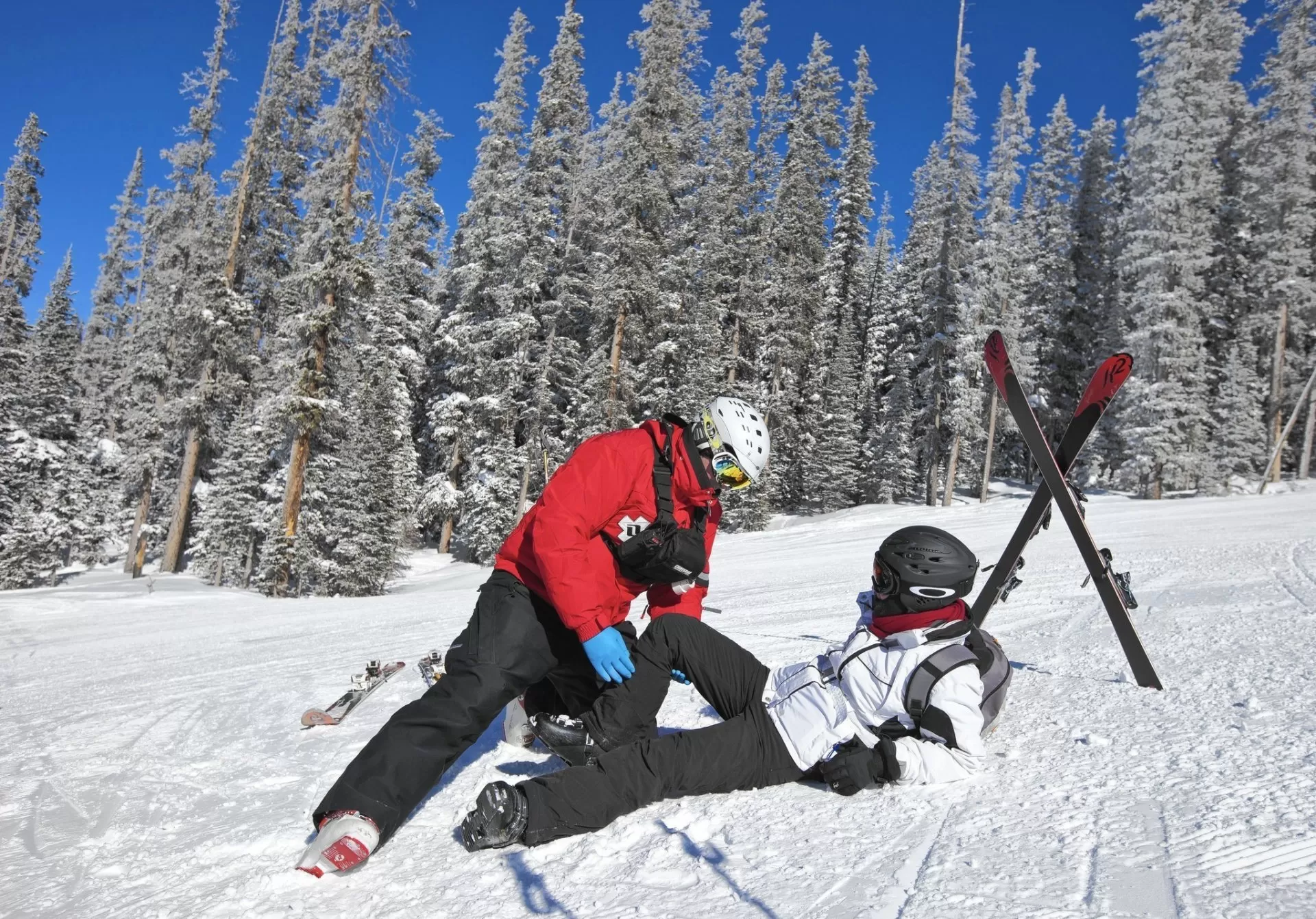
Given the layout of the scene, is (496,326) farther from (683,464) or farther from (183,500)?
(683,464)

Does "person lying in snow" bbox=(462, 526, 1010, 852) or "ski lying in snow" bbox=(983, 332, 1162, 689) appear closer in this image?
"person lying in snow" bbox=(462, 526, 1010, 852)

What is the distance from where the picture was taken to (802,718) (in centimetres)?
309

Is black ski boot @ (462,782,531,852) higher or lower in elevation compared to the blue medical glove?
lower

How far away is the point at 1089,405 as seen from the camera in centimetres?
422

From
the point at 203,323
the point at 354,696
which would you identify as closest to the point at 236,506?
the point at 203,323

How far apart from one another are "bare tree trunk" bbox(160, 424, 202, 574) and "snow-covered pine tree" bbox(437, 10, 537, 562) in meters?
9.16

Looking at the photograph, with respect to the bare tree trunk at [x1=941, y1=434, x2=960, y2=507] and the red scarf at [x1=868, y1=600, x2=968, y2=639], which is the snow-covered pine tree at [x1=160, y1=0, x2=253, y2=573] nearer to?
the red scarf at [x1=868, y1=600, x2=968, y2=639]

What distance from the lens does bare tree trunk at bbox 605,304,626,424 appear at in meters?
26.8

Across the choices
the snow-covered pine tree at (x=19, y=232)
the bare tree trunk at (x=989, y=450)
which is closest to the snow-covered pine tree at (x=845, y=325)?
the bare tree trunk at (x=989, y=450)

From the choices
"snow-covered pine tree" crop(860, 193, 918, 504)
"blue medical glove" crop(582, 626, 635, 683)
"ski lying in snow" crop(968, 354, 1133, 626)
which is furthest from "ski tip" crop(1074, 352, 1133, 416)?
"snow-covered pine tree" crop(860, 193, 918, 504)

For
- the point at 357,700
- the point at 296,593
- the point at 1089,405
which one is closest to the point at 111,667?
the point at 357,700

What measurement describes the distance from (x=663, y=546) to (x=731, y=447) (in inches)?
21.8

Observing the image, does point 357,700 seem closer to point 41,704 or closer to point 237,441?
point 41,704

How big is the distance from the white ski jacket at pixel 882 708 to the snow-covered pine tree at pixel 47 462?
32464mm
